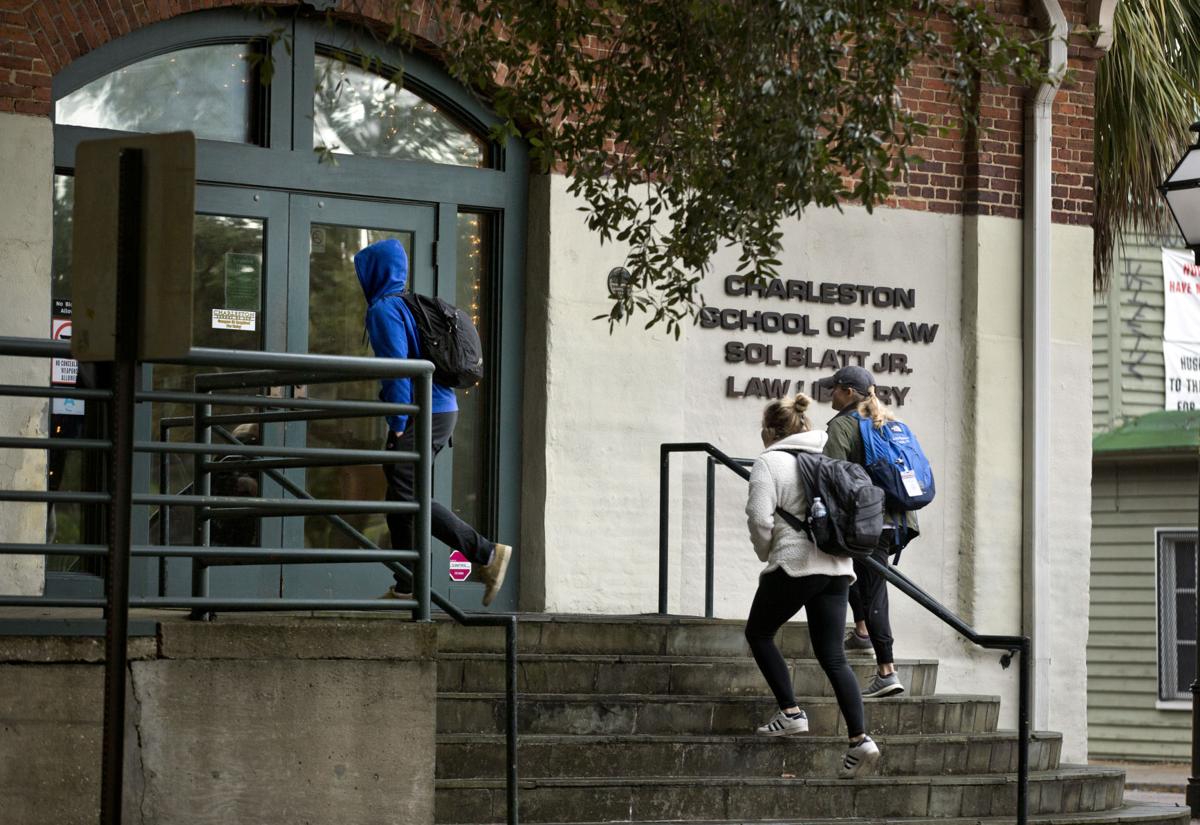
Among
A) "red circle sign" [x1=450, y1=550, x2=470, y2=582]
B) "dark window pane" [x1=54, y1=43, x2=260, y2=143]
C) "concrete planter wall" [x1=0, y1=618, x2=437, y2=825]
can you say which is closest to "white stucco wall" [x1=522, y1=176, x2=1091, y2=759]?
"red circle sign" [x1=450, y1=550, x2=470, y2=582]

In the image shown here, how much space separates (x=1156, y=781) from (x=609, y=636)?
9.65 metres

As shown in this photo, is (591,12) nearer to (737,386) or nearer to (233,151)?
(233,151)

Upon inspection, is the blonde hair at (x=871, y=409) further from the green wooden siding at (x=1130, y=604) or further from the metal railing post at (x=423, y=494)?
the green wooden siding at (x=1130, y=604)

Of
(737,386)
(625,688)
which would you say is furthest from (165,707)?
(737,386)

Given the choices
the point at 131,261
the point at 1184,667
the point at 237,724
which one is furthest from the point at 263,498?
the point at 1184,667

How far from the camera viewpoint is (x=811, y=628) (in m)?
8.91

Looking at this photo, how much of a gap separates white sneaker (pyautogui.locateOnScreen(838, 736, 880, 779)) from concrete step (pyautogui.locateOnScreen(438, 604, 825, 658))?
1.22 m

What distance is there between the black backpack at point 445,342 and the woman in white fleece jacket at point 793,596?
58.3 inches

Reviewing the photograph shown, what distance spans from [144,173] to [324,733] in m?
2.64

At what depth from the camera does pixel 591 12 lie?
783 cm

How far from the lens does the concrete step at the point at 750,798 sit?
815cm

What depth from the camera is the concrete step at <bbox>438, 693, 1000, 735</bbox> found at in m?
8.62

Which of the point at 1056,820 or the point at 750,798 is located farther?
the point at 1056,820

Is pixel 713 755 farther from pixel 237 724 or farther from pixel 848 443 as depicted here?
pixel 237 724
